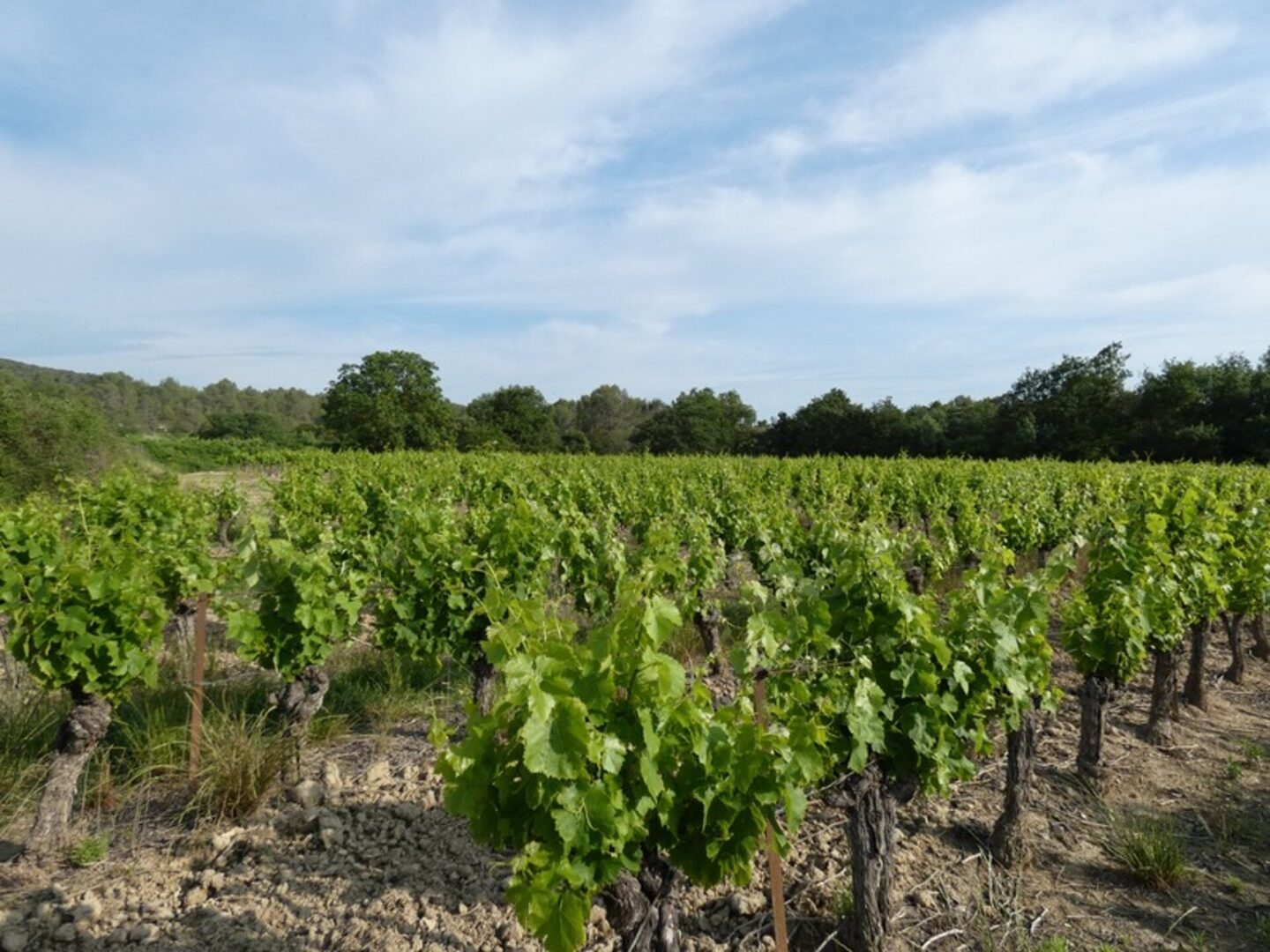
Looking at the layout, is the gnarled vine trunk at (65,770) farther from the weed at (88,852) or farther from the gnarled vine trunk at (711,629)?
the gnarled vine trunk at (711,629)

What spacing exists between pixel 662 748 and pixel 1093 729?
12.7 ft

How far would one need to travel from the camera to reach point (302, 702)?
5250 millimetres

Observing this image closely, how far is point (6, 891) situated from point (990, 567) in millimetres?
5407

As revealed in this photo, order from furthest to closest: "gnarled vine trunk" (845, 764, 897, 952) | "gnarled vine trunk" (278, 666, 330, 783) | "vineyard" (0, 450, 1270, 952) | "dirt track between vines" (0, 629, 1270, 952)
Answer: "gnarled vine trunk" (278, 666, 330, 783)
"dirt track between vines" (0, 629, 1270, 952)
"gnarled vine trunk" (845, 764, 897, 952)
"vineyard" (0, 450, 1270, 952)

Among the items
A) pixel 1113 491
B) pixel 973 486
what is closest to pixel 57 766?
pixel 1113 491

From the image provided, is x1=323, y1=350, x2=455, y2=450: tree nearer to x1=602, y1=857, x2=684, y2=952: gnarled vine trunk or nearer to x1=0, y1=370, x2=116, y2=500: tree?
x1=0, y1=370, x2=116, y2=500: tree

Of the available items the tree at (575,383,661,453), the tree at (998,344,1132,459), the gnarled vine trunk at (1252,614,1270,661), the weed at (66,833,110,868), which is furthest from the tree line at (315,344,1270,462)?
the weed at (66,833,110,868)

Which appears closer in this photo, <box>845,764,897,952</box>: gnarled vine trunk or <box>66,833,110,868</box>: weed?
<box>845,764,897,952</box>: gnarled vine trunk

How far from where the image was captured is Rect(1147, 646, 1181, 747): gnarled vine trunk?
563 centimetres

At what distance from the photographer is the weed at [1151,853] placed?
399 cm

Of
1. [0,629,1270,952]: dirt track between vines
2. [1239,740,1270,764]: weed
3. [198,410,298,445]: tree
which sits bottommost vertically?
[0,629,1270,952]: dirt track between vines

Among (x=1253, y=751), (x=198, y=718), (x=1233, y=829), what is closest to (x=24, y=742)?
(x=198, y=718)

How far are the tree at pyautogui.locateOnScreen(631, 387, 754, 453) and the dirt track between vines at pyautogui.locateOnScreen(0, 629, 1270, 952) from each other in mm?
51276

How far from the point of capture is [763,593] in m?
3.43
